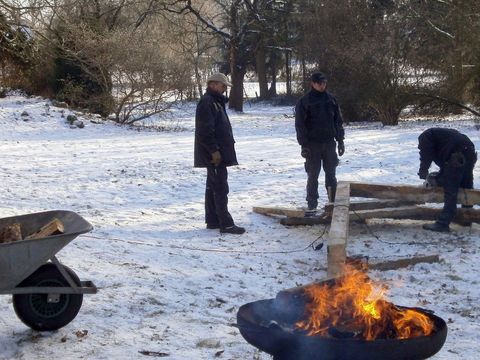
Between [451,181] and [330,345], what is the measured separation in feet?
17.0

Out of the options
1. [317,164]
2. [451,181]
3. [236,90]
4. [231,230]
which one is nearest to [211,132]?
[231,230]

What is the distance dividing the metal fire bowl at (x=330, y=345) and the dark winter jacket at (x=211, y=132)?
4.43 metres

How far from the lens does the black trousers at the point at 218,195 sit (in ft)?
27.0

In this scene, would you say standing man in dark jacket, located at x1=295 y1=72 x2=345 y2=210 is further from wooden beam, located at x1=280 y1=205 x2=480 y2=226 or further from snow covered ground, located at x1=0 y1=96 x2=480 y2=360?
snow covered ground, located at x1=0 y1=96 x2=480 y2=360

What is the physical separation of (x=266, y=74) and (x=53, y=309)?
3724 centimetres

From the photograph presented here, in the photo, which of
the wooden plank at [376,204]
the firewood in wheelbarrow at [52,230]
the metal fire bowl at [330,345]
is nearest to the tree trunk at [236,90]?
the wooden plank at [376,204]

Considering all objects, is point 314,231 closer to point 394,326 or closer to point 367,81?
point 394,326

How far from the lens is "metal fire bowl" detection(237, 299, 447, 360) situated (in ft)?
10.9

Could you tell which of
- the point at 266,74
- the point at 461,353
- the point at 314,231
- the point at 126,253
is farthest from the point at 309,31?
the point at 461,353

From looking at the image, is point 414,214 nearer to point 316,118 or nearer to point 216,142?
point 316,118

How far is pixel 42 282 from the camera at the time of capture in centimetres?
493

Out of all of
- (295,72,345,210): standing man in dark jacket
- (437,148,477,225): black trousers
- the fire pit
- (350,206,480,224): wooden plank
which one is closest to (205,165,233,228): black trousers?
(295,72,345,210): standing man in dark jacket

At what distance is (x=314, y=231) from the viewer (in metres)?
8.52

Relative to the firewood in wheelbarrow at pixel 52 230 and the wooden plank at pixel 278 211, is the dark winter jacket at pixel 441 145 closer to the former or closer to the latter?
the wooden plank at pixel 278 211
